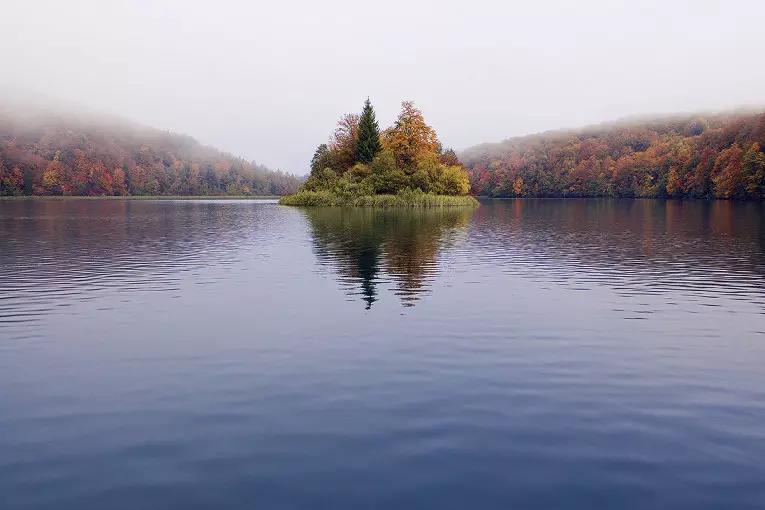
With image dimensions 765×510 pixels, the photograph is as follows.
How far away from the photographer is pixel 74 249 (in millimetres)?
39281

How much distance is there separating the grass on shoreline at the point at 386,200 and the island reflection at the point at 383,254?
149ft

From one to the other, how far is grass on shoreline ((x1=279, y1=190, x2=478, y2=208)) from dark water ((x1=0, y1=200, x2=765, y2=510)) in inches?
3169

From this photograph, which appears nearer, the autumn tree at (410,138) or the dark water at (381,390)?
the dark water at (381,390)

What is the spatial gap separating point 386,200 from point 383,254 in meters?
72.7

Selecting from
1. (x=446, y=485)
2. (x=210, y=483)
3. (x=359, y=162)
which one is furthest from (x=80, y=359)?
(x=359, y=162)

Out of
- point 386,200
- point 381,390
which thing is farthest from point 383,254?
point 386,200

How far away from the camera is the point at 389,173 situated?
367 ft

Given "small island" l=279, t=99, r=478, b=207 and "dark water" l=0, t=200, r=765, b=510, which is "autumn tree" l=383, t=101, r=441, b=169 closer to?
"small island" l=279, t=99, r=478, b=207

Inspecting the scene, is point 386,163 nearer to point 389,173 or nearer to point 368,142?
point 389,173

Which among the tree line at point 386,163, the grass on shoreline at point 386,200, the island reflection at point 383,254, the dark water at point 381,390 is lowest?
the dark water at point 381,390

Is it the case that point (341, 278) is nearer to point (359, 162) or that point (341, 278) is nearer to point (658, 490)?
point (658, 490)

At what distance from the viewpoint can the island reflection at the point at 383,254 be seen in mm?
25984

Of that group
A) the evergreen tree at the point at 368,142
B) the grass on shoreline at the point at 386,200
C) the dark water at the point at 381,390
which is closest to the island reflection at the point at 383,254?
the dark water at the point at 381,390

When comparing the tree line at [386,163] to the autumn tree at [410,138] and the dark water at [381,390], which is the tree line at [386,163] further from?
the dark water at [381,390]
